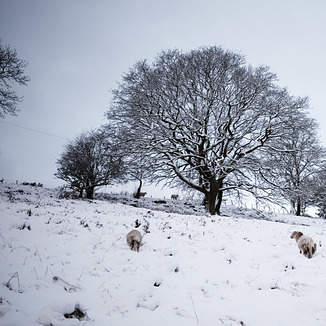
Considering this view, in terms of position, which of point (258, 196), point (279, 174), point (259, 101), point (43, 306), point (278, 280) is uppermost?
point (259, 101)

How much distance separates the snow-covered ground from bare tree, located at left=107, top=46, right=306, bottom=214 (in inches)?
326

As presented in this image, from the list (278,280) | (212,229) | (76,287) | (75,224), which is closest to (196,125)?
(212,229)

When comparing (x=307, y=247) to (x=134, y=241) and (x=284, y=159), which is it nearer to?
(x=134, y=241)

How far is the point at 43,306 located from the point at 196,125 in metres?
12.9

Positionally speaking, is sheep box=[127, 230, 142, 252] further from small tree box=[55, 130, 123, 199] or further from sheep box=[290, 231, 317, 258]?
small tree box=[55, 130, 123, 199]

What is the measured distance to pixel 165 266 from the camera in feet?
12.3

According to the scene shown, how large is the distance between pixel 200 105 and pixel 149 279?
12.3m

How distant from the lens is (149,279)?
3.31m

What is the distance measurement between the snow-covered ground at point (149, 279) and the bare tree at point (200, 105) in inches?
326

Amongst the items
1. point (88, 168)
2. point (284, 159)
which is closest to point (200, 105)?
point (284, 159)

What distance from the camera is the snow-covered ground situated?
2445mm

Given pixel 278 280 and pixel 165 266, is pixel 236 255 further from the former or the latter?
pixel 165 266

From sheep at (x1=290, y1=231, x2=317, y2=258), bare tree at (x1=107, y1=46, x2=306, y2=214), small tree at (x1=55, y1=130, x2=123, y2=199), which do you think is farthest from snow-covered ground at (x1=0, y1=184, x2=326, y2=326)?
small tree at (x1=55, y1=130, x2=123, y2=199)

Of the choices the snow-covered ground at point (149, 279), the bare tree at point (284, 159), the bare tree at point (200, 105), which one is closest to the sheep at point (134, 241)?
the snow-covered ground at point (149, 279)
